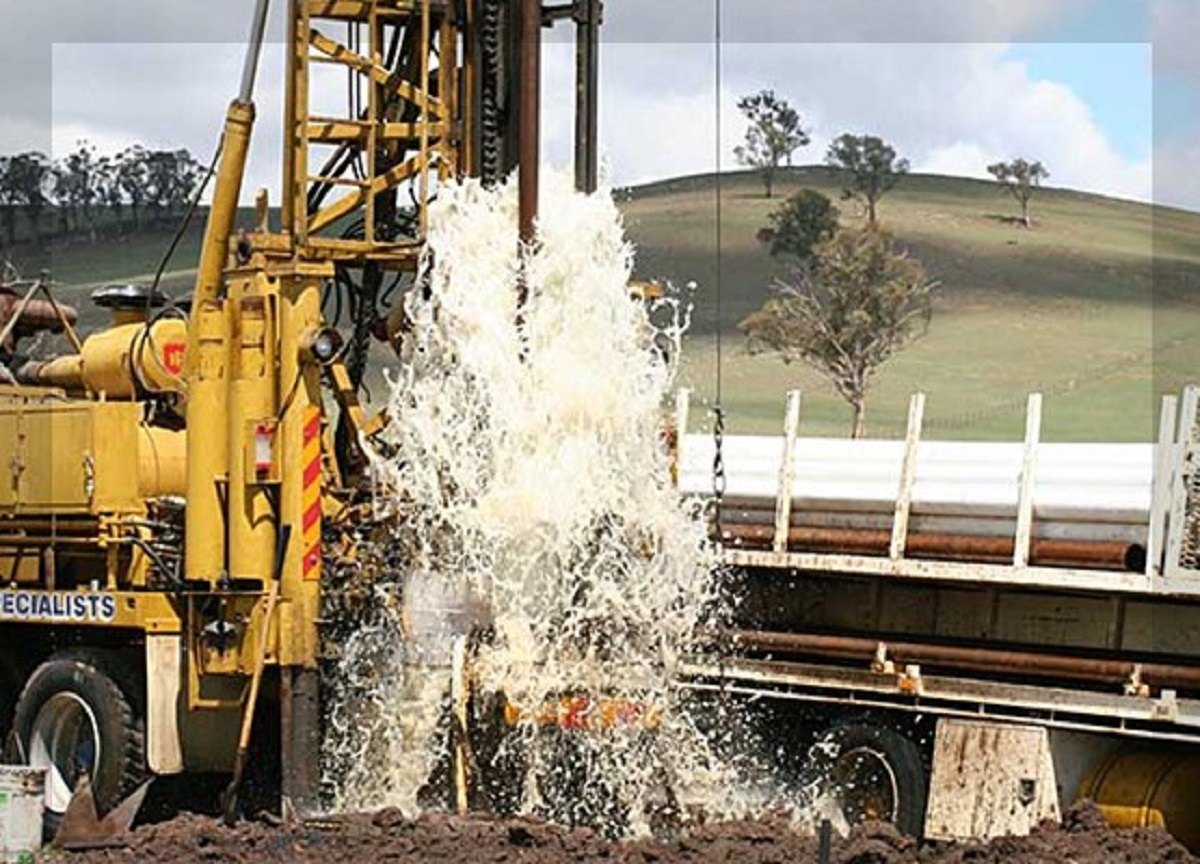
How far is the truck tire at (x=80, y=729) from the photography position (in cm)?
1288

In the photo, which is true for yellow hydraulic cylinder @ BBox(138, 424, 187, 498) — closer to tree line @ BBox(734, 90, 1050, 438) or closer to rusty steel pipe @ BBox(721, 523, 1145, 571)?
rusty steel pipe @ BBox(721, 523, 1145, 571)


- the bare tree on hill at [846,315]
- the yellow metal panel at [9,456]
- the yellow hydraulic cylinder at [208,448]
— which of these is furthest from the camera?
the bare tree on hill at [846,315]

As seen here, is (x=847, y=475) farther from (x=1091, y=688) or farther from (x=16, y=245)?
(x=16, y=245)

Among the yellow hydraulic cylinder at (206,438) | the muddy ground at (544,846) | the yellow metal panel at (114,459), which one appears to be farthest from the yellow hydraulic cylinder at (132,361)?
the muddy ground at (544,846)

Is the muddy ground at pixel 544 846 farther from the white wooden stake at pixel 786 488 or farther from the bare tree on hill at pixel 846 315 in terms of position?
the bare tree on hill at pixel 846 315

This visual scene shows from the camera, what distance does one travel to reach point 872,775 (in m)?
13.1

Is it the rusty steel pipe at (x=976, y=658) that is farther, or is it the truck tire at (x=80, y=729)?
the truck tire at (x=80, y=729)

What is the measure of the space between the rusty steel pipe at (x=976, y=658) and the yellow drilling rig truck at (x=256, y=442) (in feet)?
8.52

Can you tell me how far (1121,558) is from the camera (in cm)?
1200

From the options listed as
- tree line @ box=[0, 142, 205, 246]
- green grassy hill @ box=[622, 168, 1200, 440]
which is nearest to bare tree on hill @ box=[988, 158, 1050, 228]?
green grassy hill @ box=[622, 168, 1200, 440]

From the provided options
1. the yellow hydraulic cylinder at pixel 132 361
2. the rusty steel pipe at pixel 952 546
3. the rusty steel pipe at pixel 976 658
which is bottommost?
the rusty steel pipe at pixel 976 658

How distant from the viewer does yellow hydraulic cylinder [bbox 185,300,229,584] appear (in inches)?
493

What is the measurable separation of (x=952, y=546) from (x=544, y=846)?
9.96 feet

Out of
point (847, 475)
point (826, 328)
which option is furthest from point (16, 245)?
point (847, 475)
